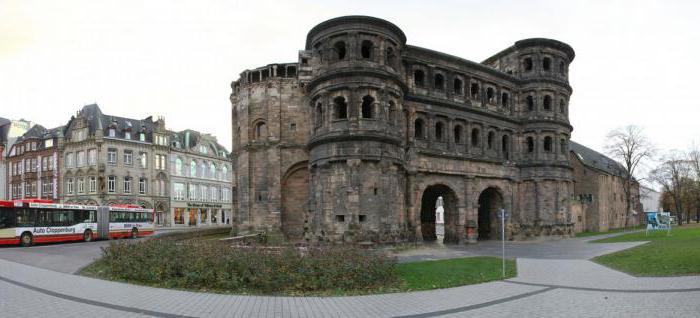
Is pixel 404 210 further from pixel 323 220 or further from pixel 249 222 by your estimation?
pixel 249 222

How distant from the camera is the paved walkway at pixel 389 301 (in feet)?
33.6

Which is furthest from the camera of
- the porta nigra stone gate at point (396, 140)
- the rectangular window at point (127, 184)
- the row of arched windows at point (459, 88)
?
the rectangular window at point (127, 184)

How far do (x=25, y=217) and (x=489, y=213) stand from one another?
1344 inches

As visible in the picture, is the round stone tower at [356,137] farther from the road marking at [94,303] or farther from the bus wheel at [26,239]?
the bus wheel at [26,239]

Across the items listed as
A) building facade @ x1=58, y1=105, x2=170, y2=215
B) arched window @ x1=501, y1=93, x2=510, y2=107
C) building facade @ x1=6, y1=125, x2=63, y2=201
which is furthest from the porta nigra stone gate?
building facade @ x1=6, y1=125, x2=63, y2=201

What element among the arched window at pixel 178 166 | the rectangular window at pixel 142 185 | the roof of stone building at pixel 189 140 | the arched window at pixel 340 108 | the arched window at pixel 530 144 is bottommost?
the rectangular window at pixel 142 185

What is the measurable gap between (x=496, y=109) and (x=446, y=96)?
6296 mm

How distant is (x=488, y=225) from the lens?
128 ft

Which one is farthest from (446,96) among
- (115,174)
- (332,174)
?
(115,174)

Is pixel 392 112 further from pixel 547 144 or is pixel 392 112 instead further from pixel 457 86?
pixel 547 144

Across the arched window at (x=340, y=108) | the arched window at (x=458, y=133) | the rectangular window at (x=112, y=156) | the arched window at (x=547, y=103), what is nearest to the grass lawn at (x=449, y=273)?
the arched window at (x=340, y=108)

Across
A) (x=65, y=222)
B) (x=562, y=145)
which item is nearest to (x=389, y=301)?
(x=65, y=222)

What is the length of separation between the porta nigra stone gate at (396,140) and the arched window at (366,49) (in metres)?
0.07

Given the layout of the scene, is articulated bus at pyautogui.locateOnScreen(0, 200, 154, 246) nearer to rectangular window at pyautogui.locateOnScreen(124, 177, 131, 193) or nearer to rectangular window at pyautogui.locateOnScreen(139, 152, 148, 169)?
rectangular window at pyautogui.locateOnScreen(124, 177, 131, 193)
